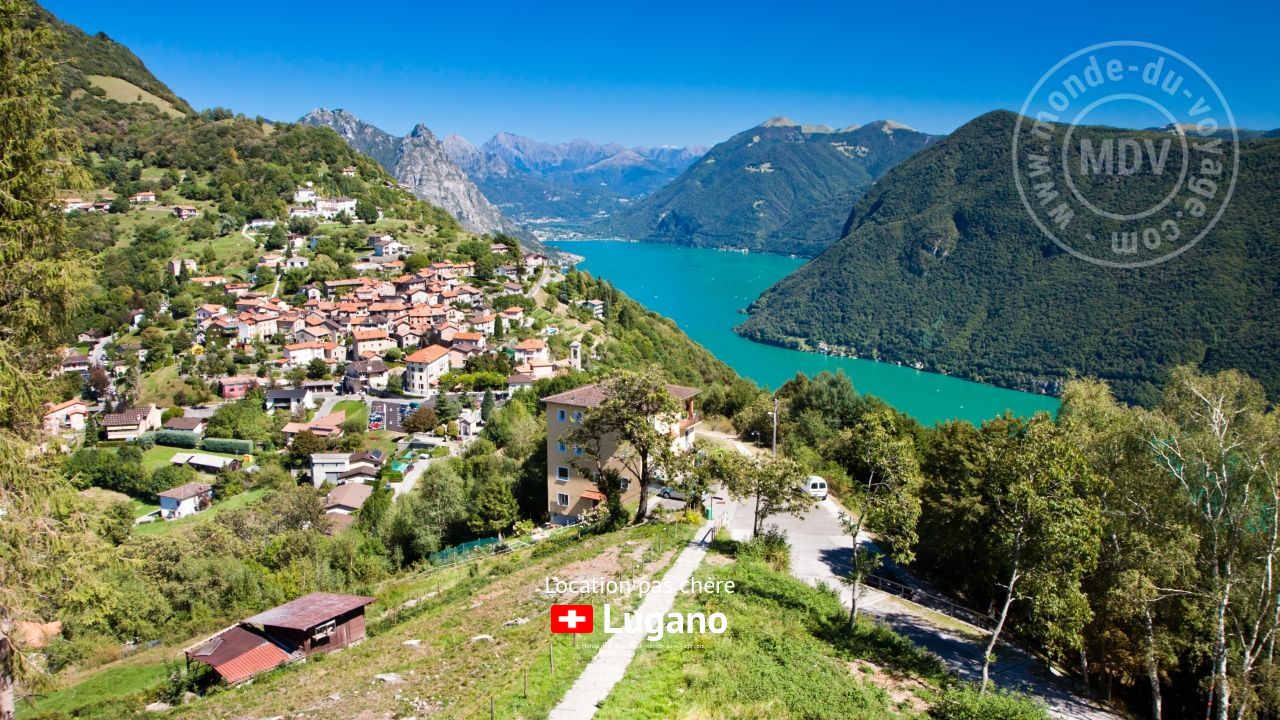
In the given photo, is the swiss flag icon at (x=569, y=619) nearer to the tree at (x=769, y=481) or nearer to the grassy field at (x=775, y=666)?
the grassy field at (x=775, y=666)

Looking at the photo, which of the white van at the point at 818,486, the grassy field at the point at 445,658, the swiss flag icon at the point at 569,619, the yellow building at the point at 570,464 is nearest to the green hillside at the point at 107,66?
the yellow building at the point at 570,464

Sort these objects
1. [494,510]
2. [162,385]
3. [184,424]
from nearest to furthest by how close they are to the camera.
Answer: [494,510]
[184,424]
[162,385]

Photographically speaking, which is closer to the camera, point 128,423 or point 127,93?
point 128,423

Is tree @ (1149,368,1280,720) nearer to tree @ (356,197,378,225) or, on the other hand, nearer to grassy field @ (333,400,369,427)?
grassy field @ (333,400,369,427)

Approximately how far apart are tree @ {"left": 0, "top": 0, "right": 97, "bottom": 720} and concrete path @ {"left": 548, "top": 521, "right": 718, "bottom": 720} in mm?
5550

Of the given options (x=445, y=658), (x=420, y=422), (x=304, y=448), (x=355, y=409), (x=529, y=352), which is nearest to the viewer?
(x=445, y=658)

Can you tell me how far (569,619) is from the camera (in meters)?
10.6

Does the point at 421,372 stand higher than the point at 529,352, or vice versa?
the point at 529,352

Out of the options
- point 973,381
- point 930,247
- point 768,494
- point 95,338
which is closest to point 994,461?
point 768,494

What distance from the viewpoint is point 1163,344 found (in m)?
88.1

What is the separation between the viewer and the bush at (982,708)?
9773mm

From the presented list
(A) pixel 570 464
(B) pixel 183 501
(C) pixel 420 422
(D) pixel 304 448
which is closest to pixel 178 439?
(B) pixel 183 501

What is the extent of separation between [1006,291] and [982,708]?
126766 millimetres

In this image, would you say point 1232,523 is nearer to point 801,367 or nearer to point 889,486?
point 889,486
